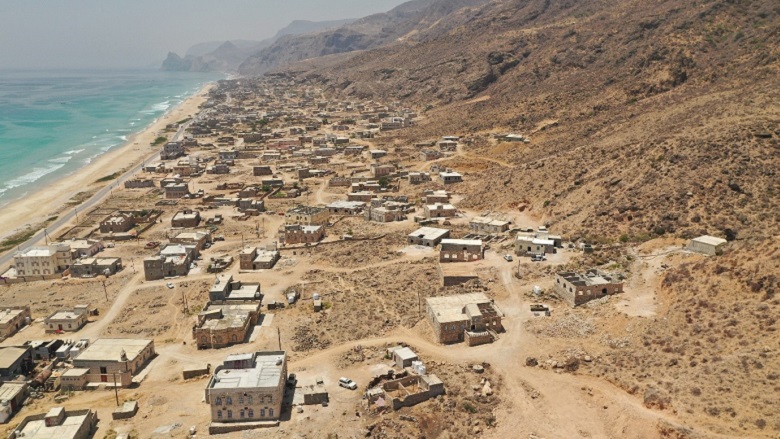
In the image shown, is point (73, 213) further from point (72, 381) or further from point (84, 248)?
point (72, 381)

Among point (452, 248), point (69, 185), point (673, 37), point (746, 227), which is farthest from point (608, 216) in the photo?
point (69, 185)

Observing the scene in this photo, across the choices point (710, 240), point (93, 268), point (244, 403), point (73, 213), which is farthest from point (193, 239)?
point (710, 240)

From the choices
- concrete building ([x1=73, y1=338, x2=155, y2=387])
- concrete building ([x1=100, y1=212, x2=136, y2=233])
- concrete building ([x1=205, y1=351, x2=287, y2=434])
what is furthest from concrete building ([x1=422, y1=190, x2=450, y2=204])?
concrete building ([x1=205, y1=351, x2=287, y2=434])

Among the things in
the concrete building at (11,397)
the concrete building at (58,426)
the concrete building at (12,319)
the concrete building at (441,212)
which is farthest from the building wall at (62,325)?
the concrete building at (441,212)

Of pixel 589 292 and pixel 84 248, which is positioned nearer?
pixel 589 292

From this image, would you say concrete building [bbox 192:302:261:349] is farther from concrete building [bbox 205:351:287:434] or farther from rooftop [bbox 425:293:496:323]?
rooftop [bbox 425:293:496:323]

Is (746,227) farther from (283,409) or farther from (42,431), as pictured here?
(42,431)
